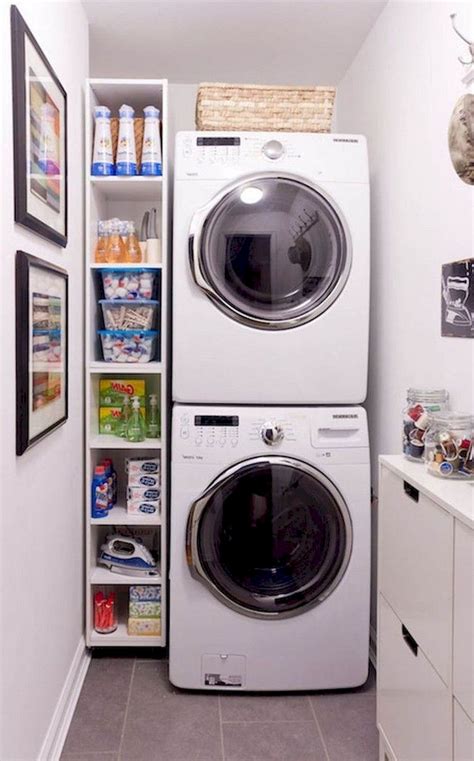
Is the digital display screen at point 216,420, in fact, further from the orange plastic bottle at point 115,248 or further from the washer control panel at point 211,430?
the orange plastic bottle at point 115,248

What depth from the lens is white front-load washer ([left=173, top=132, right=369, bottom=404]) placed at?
2.13m

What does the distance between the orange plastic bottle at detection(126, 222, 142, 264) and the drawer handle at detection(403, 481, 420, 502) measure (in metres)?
1.37

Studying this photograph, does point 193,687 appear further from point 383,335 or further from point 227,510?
point 383,335

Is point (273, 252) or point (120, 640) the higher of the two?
point (273, 252)

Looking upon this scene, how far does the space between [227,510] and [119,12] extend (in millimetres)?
1805

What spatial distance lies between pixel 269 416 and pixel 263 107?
3.66 ft

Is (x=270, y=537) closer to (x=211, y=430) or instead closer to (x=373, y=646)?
(x=211, y=430)

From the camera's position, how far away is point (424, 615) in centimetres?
139

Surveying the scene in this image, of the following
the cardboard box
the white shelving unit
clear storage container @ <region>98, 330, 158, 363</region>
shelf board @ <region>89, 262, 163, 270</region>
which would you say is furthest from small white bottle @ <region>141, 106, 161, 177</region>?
the cardboard box

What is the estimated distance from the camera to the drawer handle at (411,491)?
1439 mm

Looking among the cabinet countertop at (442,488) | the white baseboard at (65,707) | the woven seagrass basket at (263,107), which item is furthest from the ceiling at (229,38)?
the white baseboard at (65,707)

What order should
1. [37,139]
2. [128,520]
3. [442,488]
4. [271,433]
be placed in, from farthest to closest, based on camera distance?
[128,520]
[271,433]
[37,139]
[442,488]

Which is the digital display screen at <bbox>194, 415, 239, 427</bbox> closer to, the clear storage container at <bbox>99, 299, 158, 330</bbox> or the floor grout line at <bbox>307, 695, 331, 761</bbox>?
the clear storage container at <bbox>99, 299, 158, 330</bbox>

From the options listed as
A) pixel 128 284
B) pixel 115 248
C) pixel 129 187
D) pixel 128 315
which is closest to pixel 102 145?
pixel 129 187
